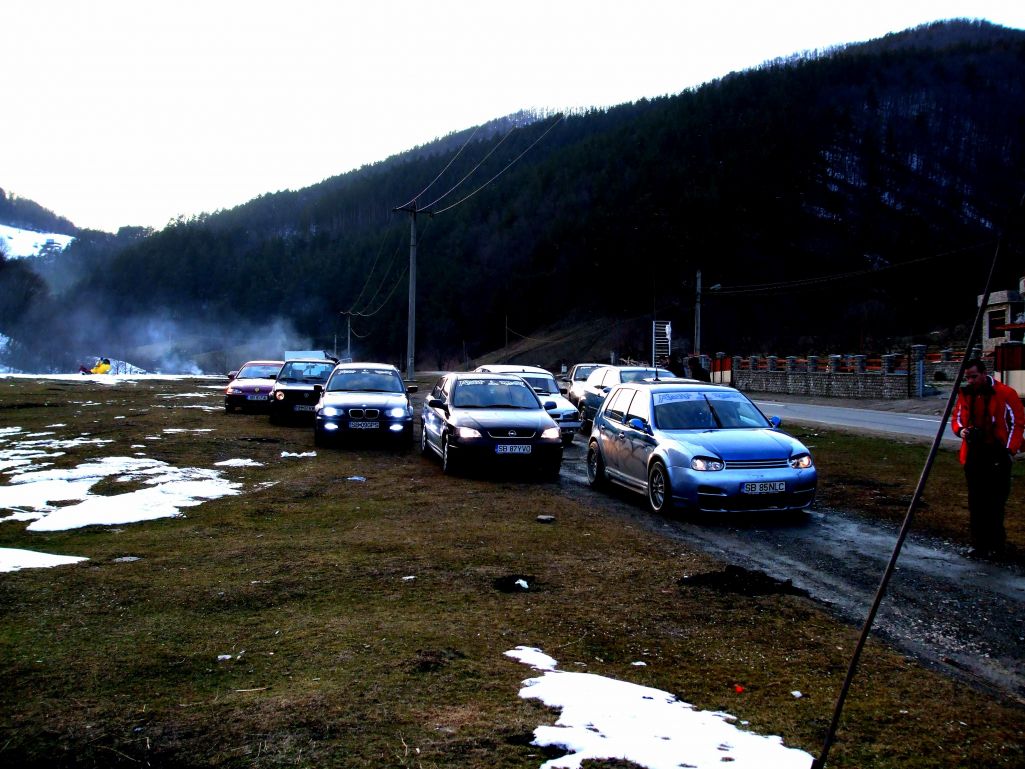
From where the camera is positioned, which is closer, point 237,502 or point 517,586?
point 517,586

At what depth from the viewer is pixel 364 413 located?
1630 cm

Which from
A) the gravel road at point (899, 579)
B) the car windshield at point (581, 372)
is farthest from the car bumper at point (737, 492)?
the car windshield at point (581, 372)

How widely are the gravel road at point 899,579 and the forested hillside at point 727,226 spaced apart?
5661 cm

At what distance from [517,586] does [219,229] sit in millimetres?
185135

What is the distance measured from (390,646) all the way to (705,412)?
269 inches

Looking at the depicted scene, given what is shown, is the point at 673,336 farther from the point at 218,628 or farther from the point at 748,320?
the point at 218,628

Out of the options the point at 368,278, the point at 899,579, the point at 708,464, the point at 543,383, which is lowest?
the point at 899,579

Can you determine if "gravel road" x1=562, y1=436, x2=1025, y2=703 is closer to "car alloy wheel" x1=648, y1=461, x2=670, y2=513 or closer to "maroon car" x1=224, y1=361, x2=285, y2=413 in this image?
"car alloy wheel" x1=648, y1=461, x2=670, y2=513

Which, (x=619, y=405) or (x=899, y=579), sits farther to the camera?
(x=619, y=405)

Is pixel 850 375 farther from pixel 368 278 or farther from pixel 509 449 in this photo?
pixel 368 278

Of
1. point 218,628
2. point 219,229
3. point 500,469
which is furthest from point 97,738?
point 219,229

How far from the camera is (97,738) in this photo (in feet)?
11.6

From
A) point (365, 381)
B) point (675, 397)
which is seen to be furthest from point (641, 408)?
point (365, 381)

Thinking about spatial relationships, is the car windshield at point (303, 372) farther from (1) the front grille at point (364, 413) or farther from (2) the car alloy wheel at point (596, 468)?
(2) the car alloy wheel at point (596, 468)
